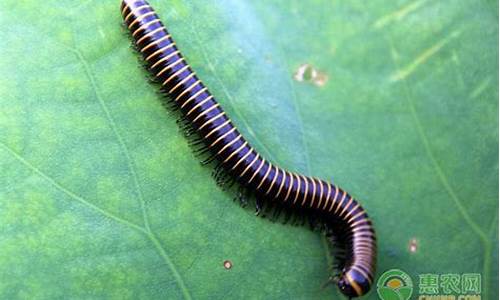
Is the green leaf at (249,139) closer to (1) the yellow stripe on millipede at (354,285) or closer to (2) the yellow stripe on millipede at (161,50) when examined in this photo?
(2) the yellow stripe on millipede at (161,50)

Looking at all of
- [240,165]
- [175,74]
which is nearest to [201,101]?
[175,74]

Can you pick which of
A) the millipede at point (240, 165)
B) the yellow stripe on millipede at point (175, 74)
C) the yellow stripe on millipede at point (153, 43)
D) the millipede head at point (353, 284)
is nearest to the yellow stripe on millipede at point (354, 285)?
the millipede head at point (353, 284)

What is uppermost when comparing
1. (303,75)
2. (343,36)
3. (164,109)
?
(343,36)

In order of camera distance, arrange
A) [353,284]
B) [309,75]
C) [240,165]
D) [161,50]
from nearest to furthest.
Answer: [353,284], [240,165], [161,50], [309,75]

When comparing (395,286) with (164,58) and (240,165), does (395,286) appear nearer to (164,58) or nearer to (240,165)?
(240,165)

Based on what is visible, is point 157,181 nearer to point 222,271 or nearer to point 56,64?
point 222,271

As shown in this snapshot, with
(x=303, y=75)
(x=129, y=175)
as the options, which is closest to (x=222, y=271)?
(x=129, y=175)

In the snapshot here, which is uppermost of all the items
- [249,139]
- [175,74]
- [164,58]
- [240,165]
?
[164,58]
